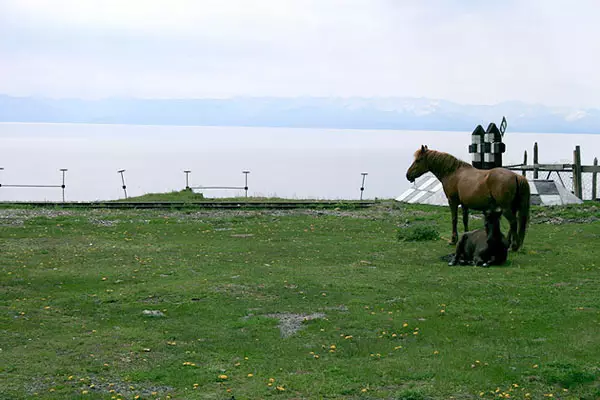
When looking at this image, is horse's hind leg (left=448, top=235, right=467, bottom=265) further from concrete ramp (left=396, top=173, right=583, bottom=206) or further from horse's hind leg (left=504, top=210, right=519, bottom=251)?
concrete ramp (left=396, top=173, right=583, bottom=206)

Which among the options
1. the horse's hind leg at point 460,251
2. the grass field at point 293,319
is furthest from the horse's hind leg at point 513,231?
the horse's hind leg at point 460,251

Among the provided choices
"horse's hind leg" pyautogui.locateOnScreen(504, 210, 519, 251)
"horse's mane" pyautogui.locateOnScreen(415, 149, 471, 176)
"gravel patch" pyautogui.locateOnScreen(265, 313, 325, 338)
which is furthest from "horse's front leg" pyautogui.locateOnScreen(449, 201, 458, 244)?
"gravel patch" pyautogui.locateOnScreen(265, 313, 325, 338)

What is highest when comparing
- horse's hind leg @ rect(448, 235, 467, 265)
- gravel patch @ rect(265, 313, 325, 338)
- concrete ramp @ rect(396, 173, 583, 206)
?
concrete ramp @ rect(396, 173, 583, 206)

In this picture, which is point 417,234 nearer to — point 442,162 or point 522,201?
point 442,162

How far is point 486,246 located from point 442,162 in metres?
3.83

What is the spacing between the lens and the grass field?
334 inches

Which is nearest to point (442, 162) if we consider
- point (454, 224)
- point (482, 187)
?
point (454, 224)

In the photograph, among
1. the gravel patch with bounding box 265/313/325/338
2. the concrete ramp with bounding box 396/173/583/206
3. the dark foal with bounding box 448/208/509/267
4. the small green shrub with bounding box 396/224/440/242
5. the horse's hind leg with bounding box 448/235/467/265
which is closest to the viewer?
the gravel patch with bounding box 265/313/325/338

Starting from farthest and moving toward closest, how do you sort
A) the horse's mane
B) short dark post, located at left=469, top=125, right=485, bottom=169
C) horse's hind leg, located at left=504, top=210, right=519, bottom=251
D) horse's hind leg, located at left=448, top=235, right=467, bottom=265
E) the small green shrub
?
short dark post, located at left=469, top=125, right=485, bottom=169 → the small green shrub → the horse's mane → horse's hind leg, located at left=504, top=210, right=519, bottom=251 → horse's hind leg, located at left=448, top=235, right=467, bottom=265

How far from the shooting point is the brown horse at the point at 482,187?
17.1m

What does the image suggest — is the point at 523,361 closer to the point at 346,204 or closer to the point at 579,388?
the point at 579,388

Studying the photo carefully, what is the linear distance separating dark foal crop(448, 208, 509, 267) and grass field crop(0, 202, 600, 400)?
1.43ft

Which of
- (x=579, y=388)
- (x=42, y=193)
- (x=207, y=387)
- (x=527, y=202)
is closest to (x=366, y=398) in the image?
(x=207, y=387)

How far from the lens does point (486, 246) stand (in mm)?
15672
